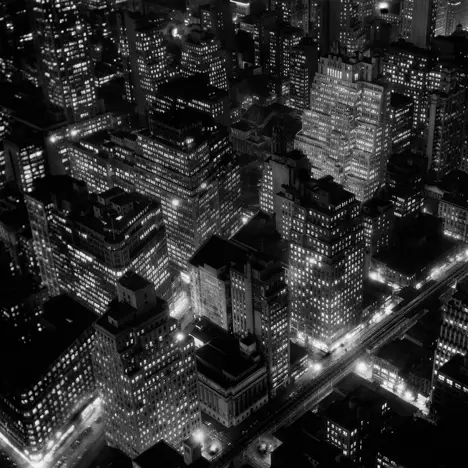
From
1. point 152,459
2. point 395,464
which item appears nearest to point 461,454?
point 395,464

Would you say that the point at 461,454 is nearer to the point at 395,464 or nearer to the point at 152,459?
the point at 395,464
